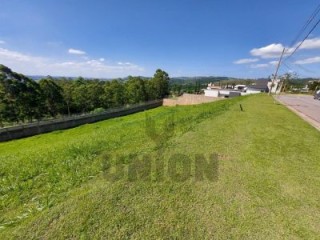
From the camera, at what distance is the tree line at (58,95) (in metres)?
23.4

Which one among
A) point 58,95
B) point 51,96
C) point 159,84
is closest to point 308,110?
point 51,96

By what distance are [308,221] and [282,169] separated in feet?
5.31

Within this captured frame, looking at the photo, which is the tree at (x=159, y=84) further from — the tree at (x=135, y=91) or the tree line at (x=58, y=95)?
the tree at (x=135, y=91)

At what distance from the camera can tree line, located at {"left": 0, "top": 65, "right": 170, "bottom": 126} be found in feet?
76.7

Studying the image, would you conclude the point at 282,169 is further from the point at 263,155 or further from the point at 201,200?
the point at 201,200

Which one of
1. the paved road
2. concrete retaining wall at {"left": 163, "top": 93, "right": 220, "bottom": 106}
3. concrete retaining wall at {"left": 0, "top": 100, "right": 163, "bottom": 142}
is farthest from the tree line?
the paved road

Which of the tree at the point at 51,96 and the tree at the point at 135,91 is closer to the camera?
the tree at the point at 51,96

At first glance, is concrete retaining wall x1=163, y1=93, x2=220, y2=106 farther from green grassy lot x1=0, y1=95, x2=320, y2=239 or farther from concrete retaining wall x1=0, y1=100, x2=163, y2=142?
green grassy lot x1=0, y1=95, x2=320, y2=239

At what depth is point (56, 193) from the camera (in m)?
3.00

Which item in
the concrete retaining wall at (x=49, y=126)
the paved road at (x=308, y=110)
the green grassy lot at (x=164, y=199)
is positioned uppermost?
the green grassy lot at (x=164, y=199)

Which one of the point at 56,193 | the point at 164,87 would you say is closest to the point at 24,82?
the point at 56,193

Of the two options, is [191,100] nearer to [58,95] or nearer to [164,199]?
[58,95]

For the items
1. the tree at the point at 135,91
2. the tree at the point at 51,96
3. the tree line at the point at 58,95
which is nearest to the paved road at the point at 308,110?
the tree line at the point at 58,95

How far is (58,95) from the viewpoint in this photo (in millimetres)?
31938
